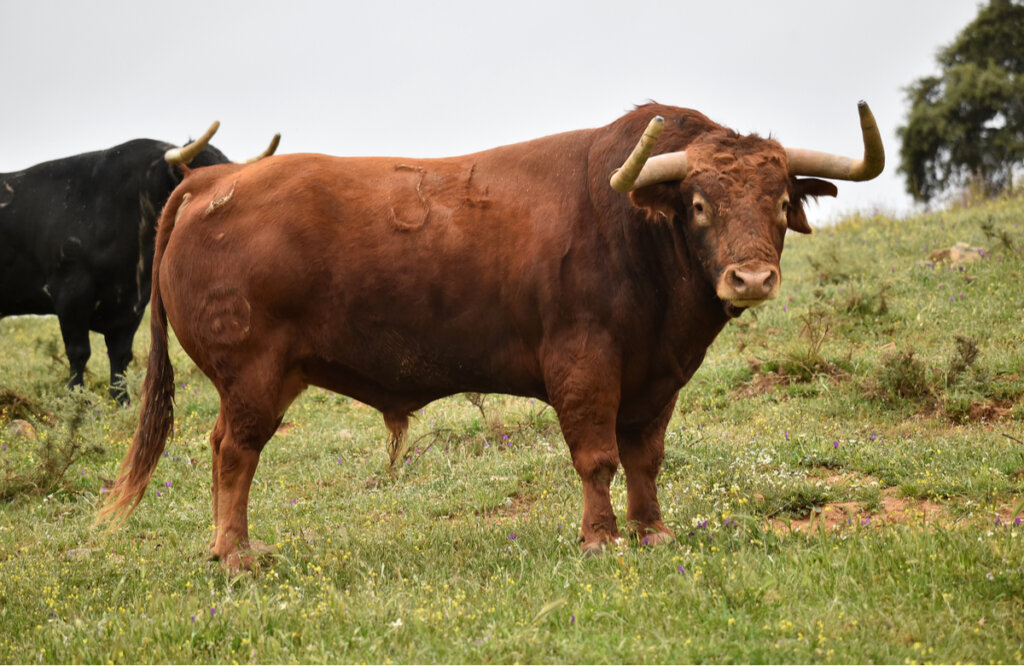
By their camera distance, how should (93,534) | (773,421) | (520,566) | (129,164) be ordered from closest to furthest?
(520,566) → (93,534) → (773,421) → (129,164)

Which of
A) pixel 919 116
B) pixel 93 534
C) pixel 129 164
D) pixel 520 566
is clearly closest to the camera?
pixel 520 566

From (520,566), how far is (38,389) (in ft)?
26.3

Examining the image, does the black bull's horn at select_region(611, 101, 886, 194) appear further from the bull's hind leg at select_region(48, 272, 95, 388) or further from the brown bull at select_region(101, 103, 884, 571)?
the bull's hind leg at select_region(48, 272, 95, 388)

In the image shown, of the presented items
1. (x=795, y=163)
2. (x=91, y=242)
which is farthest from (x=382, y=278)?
(x=91, y=242)

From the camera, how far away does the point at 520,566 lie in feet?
17.7

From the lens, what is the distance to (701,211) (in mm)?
5246

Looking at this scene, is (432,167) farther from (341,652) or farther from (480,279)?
(341,652)

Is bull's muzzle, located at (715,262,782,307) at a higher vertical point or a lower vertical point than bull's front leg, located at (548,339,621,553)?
higher

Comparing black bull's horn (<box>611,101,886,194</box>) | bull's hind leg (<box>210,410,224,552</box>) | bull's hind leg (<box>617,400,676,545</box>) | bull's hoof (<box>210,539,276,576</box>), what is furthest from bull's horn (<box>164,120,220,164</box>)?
bull's hind leg (<box>617,400,676,545</box>)

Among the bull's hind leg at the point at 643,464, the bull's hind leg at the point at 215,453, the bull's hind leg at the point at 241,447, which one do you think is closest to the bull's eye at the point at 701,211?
the bull's hind leg at the point at 643,464

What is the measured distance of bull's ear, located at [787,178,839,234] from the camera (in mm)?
5680

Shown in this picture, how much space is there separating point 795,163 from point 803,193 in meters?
0.22

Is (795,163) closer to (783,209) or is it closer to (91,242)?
(783,209)

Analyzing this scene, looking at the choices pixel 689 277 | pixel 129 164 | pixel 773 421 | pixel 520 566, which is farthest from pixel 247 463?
pixel 129 164
